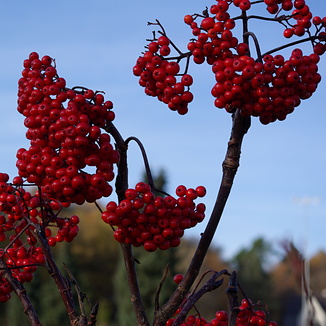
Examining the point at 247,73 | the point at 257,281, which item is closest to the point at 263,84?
the point at 247,73

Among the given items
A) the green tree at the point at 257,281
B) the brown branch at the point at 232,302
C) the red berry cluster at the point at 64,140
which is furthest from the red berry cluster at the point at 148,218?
the green tree at the point at 257,281

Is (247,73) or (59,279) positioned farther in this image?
(59,279)

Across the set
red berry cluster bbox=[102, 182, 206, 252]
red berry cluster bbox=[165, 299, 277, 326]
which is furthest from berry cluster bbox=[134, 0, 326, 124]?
red berry cluster bbox=[165, 299, 277, 326]

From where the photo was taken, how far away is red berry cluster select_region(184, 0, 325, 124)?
66.2 inches

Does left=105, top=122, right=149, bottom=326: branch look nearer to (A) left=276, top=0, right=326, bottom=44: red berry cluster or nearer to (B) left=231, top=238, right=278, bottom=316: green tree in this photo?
(A) left=276, top=0, right=326, bottom=44: red berry cluster

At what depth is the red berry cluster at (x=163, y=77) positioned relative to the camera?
1766mm

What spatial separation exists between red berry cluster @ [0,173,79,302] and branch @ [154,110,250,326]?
0.45 metres

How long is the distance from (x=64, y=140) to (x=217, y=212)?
485 mm

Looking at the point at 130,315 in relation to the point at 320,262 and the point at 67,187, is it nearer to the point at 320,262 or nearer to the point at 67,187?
the point at 67,187

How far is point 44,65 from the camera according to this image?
6.02 feet

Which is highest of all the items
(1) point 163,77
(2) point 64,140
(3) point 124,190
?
(1) point 163,77

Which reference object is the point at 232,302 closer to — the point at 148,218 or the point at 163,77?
the point at 148,218

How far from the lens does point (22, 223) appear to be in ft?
6.60

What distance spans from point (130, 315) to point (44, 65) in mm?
15700
